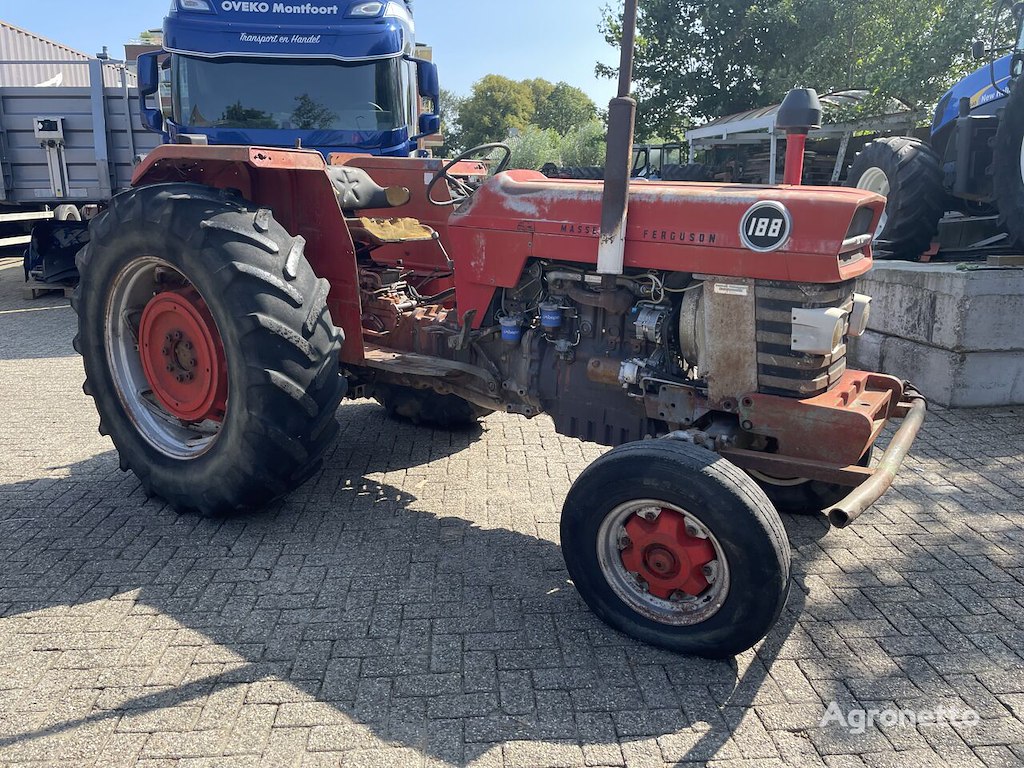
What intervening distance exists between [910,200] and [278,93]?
5.41m

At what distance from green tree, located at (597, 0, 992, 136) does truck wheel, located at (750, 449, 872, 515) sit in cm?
1666

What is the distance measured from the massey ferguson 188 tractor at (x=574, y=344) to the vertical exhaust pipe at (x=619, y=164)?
0.03 feet

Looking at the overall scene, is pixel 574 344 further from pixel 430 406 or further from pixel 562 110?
pixel 562 110

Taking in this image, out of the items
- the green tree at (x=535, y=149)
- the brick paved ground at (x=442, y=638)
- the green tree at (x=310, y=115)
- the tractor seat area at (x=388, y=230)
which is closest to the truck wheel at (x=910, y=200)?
the brick paved ground at (x=442, y=638)

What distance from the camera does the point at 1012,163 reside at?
5129mm

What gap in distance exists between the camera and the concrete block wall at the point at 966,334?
4.96 meters

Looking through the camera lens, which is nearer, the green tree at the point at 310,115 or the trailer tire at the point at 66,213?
the green tree at the point at 310,115

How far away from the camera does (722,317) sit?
110 inches

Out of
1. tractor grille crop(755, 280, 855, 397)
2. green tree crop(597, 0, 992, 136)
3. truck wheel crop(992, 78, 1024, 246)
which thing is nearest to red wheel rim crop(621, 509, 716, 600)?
tractor grille crop(755, 280, 855, 397)

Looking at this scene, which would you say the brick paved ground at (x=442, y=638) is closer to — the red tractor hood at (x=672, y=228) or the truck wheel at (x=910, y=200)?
the red tractor hood at (x=672, y=228)

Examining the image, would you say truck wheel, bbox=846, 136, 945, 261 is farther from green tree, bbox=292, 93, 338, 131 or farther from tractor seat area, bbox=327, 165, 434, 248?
green tree, bbox=292, 93, 338, 131

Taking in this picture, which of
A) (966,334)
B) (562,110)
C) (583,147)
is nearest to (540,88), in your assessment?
(562,110)

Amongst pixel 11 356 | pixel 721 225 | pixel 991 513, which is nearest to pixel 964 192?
pixel 991 513

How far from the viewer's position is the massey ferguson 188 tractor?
8.39ft
